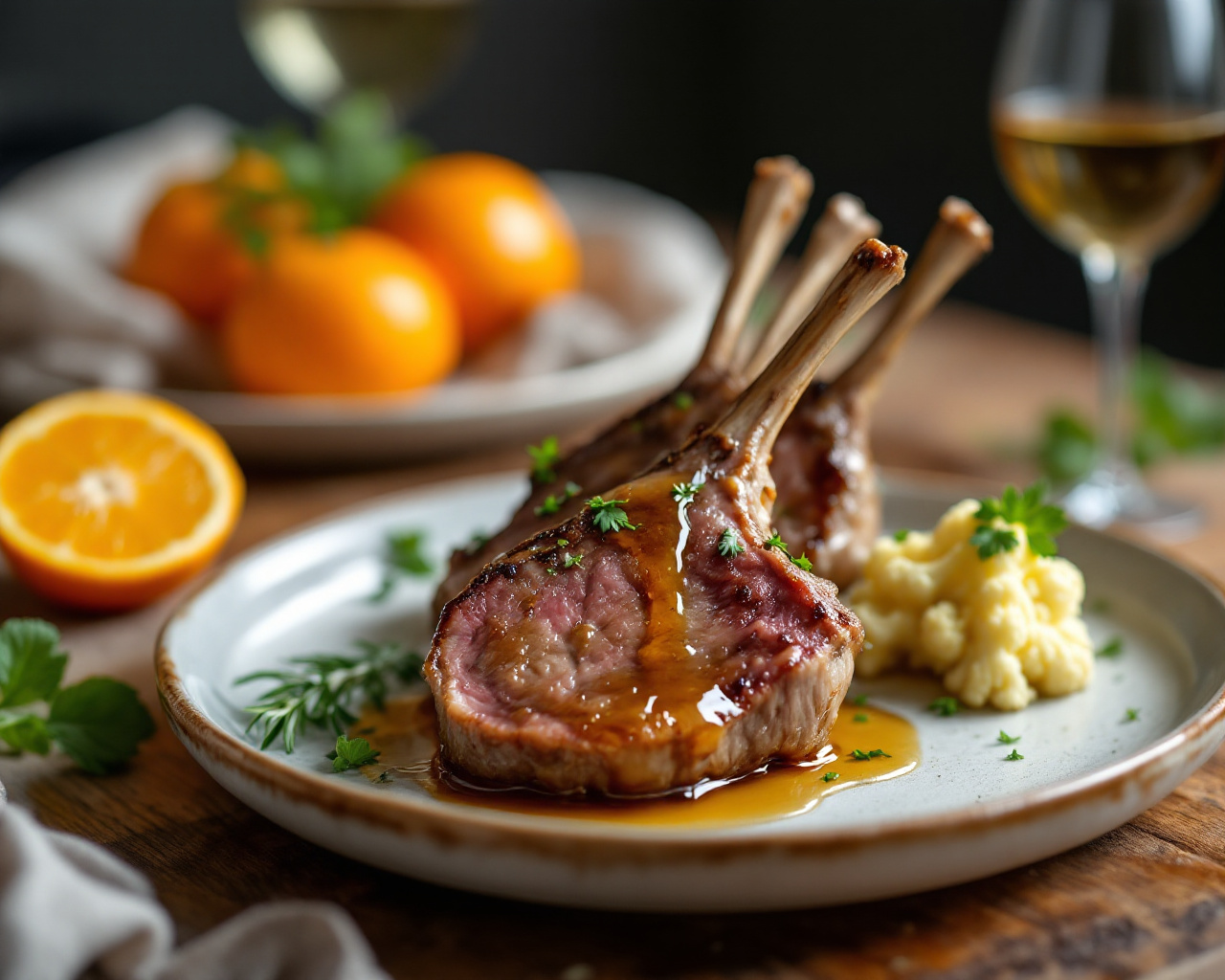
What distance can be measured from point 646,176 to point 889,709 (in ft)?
19.6

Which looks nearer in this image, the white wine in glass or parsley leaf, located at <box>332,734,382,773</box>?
parsley leaf, located at <box>332,734,382,773</box>

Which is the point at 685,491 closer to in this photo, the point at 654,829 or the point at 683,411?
the point at 683,411

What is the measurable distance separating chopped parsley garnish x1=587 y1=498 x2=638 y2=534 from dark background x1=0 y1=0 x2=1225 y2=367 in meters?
3.58

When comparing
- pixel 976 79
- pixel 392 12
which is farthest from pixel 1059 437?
pixel 976 79

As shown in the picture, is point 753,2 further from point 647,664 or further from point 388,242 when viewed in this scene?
point 647,664

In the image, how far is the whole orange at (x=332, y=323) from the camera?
10.6ft

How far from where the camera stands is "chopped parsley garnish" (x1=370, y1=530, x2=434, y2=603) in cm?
250

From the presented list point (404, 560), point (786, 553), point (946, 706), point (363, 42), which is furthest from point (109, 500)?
point (363, 42)

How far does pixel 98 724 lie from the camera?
1971mm

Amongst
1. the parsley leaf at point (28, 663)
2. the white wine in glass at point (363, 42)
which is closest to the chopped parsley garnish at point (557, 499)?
the parsley leaf at point (28, 663)

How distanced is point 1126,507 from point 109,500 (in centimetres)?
216

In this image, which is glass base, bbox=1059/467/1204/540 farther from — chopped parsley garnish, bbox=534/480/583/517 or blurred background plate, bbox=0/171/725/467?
chopped parsley garnish, bbox=534/480/583/517

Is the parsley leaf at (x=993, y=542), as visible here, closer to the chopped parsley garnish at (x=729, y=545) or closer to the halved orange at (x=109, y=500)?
the chopped parsley garnish at (x=729, y=545)

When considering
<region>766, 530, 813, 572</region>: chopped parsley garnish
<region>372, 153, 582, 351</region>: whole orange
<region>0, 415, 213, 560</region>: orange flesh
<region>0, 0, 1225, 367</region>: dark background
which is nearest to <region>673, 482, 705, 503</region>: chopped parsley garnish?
<region>766, 530, 813, 572</region>: chopped parsley garnish
